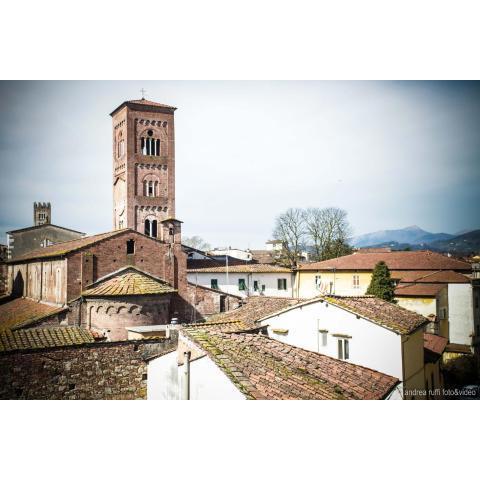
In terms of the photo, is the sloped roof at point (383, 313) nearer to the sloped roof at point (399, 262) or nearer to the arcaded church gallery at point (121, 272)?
the sloped roof at point (399, 262)

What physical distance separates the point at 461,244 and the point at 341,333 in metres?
2.22

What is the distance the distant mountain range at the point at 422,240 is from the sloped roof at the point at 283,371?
2.27 metres

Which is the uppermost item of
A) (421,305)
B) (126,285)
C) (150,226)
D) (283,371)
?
(150,226)

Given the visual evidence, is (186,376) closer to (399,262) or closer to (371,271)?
(371,271)

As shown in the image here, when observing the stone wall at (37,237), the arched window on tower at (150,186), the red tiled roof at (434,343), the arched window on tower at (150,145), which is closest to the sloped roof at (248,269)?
the arched window on tower at (150,186)

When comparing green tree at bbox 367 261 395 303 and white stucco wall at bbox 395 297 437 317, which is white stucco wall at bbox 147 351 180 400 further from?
white stucco wall at bbox 395 297 437 317

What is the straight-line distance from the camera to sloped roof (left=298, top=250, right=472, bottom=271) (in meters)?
6.81

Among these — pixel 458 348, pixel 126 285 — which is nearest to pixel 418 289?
pixel 458 348

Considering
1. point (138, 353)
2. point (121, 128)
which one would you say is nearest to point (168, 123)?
point (121, 128)

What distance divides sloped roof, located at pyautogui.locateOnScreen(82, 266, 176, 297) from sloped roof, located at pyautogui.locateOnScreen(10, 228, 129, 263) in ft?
2.83

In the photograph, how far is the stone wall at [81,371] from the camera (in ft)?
18.7

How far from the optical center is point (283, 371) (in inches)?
200
